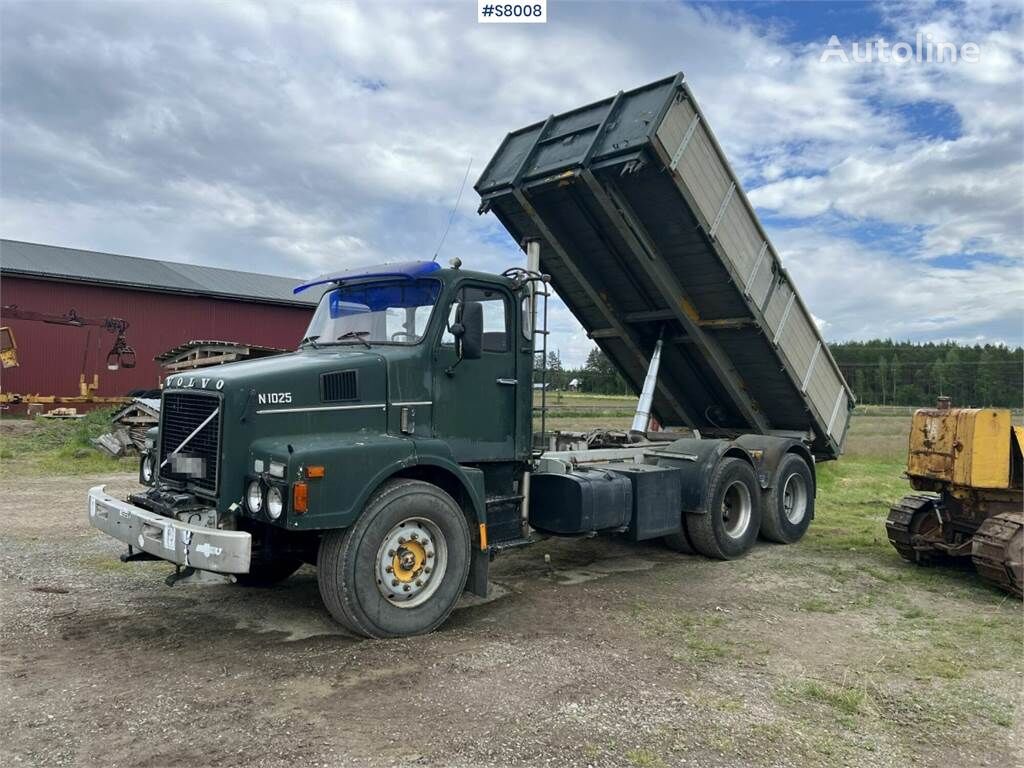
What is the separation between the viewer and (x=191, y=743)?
3.66 m

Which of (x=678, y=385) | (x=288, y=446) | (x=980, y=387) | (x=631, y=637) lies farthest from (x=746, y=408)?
(x=980, y=387)

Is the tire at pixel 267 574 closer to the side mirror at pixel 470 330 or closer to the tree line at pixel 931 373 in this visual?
the side mirror at pixel 470 330

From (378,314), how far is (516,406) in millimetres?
1410

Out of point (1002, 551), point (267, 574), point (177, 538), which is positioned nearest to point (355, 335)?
point (177, 538)

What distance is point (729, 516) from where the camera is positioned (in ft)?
27.7

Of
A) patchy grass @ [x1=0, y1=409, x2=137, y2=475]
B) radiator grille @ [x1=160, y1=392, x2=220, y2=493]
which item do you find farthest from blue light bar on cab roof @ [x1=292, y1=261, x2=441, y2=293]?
patchy grass @ [x1=0, y1=409, x2=137, y2=475]

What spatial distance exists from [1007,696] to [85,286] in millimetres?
28528

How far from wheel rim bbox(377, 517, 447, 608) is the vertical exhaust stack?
163 inches

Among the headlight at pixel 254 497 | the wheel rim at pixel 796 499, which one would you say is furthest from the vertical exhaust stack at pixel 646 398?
the headlight at pixel 254 497

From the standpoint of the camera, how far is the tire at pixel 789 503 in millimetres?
8719

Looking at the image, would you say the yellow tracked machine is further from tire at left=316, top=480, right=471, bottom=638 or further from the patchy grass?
the patchy grass

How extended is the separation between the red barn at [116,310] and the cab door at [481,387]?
73.4ft

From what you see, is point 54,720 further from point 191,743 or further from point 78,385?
point 78,385

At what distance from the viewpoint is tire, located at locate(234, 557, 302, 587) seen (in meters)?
6.48
